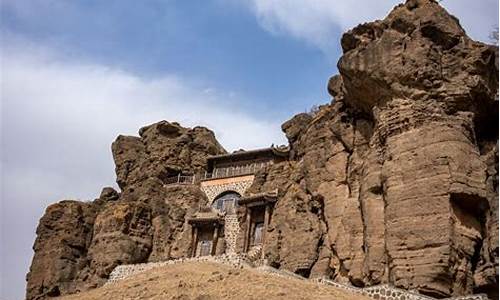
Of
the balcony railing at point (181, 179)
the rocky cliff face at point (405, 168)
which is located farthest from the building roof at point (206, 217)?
the rocky cliff face at point (405, 168)

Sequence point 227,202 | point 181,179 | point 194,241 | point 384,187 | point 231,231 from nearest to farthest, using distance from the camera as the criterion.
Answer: point 384,187, point 194,241, point 231,231, point 227,202, point 181,179

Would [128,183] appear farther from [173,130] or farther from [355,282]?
[355,282]

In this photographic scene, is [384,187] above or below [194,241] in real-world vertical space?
above

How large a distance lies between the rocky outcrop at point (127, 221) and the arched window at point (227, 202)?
0.99 metres

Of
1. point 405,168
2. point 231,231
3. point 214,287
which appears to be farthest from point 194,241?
point 405,168

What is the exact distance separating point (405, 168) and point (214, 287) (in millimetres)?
8666

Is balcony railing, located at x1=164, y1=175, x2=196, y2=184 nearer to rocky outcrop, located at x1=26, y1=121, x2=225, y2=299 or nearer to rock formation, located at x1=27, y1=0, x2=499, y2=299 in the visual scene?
rocky outcrop, located at x1=26, y1=121, x2=225, y2=299

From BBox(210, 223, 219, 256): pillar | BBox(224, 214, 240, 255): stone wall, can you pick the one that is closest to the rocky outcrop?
BBox(210, 223, 219, 256): pillar

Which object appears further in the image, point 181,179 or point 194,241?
point 181,179

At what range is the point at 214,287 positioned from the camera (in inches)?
868

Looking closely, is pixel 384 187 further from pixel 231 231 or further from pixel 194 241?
pixel 194 241

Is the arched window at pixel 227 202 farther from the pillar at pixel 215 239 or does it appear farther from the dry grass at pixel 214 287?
the dry grass at pixel 214 287

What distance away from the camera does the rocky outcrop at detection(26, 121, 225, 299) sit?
38.2 m

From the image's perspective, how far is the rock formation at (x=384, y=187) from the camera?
76.5ft
